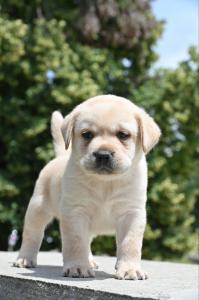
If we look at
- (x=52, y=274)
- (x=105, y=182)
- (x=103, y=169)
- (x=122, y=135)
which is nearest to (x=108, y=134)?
(x=122, y=135)

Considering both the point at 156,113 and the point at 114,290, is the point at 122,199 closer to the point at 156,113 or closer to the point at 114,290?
the point at 114,290

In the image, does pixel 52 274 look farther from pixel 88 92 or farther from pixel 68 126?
pixel 88 92

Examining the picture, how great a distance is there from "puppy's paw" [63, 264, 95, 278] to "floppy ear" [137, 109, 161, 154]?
0.87 m

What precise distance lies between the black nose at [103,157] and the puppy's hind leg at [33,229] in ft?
3.56

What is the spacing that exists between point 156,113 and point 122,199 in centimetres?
877

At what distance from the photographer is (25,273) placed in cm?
427

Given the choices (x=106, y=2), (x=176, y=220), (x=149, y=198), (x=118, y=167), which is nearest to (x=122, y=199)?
(x=118, y=167)

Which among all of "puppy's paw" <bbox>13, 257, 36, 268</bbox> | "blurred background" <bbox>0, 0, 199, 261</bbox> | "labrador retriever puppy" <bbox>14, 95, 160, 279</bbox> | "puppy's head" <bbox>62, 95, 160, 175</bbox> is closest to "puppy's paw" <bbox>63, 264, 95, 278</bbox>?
"labrador retriever puppy" <bbox>14, 95, 160, 279</bbox>

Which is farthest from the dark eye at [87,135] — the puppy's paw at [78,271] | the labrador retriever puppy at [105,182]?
the puppy's paw at [78,271]

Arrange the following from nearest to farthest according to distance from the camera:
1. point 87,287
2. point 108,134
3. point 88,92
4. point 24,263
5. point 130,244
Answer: point 87,287 < point 108,134 < point 130,244 < point 24,263 < point 88,92

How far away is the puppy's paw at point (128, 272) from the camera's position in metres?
4.00

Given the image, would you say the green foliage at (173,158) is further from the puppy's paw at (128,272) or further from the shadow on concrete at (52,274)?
the puppy's paw at (128,272)

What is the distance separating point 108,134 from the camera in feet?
13.0

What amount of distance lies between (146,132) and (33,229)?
1.32m
